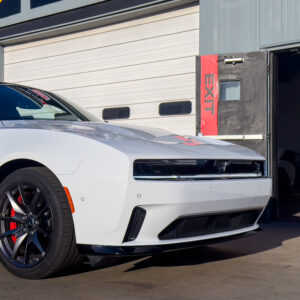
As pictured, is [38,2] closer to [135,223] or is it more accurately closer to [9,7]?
[9,7]

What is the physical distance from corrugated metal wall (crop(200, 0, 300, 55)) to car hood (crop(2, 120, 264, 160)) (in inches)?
116

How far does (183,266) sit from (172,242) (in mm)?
668

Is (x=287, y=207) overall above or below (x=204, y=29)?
below

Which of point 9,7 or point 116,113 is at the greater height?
point 9,7

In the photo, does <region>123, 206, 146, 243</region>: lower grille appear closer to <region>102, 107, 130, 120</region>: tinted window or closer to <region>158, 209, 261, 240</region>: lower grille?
<region>158, 209, 261, 240</region>: lower grille

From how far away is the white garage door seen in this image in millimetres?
7398

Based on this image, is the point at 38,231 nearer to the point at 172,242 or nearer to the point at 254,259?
the point at 172,242

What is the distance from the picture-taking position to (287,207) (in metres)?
9.21

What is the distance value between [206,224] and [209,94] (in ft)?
12.5

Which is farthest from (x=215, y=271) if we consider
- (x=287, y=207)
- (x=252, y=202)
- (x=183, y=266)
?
(x=287, y=207)

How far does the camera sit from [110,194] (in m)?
3.10

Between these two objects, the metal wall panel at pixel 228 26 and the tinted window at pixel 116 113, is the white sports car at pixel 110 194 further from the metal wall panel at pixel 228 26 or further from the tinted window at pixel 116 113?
the tinted window at pixel 116 113

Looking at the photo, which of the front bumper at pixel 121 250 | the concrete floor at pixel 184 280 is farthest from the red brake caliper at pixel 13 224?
the front bumper at pixel 121 250

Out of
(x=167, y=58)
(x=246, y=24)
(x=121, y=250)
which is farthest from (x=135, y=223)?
(x=167, y=58)
